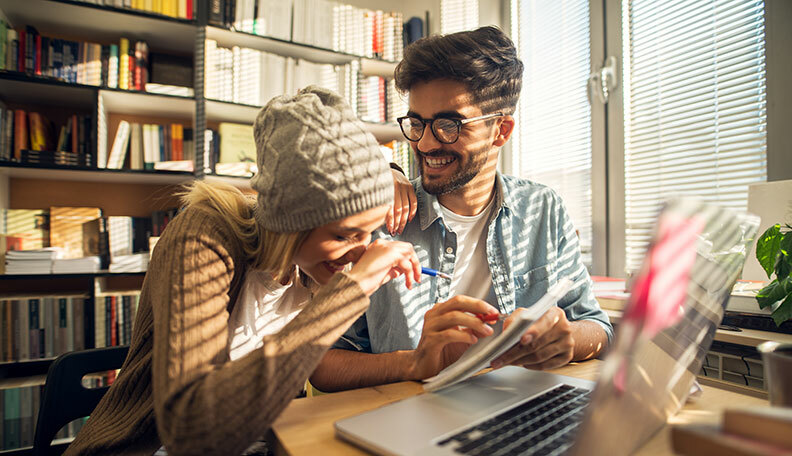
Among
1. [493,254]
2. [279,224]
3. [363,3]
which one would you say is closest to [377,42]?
[363,3]

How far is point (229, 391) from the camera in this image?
1.94 feet

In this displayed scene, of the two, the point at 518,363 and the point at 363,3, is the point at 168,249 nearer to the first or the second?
the point at 518,363

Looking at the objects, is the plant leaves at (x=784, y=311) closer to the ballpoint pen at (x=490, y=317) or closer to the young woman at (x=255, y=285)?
the ballpoint pen at (x=490, y=317)

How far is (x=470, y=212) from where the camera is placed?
1.32 meters

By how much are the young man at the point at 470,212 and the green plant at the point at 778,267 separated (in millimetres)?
353

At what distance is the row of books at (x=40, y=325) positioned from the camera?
1.94 metres

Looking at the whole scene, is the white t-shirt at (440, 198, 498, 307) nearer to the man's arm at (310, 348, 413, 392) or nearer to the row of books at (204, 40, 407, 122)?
the man's arm at (310, 348, 413, 392)

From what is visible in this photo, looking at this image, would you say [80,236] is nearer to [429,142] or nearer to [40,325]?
[40,325]

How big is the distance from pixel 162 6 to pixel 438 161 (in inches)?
72.8

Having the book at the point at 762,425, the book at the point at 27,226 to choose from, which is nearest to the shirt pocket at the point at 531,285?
the book at the point at 762,425

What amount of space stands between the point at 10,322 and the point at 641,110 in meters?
3.01

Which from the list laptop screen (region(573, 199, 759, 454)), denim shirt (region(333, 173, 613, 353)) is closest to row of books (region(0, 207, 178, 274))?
denim shirt (region(333, 173, 613, 353))

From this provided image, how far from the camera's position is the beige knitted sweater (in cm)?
58

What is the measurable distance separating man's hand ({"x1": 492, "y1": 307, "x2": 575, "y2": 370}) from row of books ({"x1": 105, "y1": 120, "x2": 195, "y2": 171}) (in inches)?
81.9
